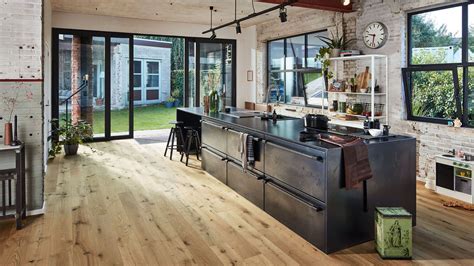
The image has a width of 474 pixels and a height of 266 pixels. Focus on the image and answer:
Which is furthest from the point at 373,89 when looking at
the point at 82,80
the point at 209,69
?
the point at 82,80

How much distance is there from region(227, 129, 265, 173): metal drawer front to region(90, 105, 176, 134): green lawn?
4.93 m

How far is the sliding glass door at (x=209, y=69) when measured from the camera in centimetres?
966

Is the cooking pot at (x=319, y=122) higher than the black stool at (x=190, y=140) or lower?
higher

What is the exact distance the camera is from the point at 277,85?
30.6 feet

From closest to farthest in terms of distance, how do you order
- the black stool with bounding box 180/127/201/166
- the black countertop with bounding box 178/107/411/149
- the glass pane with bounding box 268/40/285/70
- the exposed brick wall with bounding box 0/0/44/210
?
the black countertop with bounding box 178/107/411/149 → the exposed brick wall with bounding box 0/0/44/210 → the black stool with bounding box 180/127/201/166 → the glass pane with bounding box 268/40/285/70

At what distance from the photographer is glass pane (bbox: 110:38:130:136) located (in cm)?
873

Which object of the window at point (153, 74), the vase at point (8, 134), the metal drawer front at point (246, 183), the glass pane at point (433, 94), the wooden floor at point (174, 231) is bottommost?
the wooden floor at point (174, 231)

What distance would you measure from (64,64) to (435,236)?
796cm

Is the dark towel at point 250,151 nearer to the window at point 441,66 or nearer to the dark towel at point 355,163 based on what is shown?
the dark towel at point 355,163

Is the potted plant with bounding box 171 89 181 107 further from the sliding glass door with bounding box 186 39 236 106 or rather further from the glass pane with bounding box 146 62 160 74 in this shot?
the sliding glass door with bounding box 186 39 236 106

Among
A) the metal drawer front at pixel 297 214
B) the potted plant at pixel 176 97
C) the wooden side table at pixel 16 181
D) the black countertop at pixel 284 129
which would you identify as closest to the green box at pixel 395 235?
the metal drawer front at pixel 297 214

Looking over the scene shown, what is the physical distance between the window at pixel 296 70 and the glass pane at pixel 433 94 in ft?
6.47

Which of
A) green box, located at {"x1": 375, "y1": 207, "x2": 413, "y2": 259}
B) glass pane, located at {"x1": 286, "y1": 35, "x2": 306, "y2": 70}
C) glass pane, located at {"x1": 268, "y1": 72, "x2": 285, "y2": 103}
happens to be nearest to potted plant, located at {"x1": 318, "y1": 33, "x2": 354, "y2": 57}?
glass pane, located at {"x1": 286, "y1": 35, "x2": 306, "y2": 70}

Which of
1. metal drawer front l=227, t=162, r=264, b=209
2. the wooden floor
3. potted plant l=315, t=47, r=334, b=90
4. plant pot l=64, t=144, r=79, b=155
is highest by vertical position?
potted plant l=315, t=47, r=334, b=90
